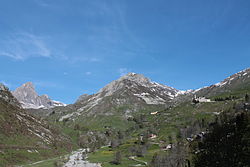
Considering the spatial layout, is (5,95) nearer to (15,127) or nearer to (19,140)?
(15,127)

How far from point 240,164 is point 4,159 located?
9219 centimetres

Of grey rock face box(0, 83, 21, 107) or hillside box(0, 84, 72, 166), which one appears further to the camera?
grey rock face box(0, 83, 21, 107)

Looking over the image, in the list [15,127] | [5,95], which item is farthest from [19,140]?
[5,95]

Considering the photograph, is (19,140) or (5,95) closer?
(19,140)

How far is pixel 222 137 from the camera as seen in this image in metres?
74.6

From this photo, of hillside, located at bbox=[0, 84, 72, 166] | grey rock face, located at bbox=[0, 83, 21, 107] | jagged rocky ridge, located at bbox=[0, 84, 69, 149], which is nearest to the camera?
hillside, located at bbox=[0, 84, 72, 166]

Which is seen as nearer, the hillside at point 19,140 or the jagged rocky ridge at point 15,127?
the hillside at point 19,140

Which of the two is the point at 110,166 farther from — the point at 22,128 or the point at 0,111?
the point at 0,111

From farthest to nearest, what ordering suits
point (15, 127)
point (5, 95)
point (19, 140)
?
1. point (5, 95)
2. point (15, 127)
3. point (19, 140)

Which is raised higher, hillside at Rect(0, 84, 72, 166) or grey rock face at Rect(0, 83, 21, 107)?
grey rock face at Rect(0, 83, 21, 107)

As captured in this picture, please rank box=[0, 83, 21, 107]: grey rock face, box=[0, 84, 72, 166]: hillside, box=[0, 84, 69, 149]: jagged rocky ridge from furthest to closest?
box=[0, 83, 21, 107]: grey rock face → box=[0, 84, 69, 149]: jagged rocky ridge → box=[0, 84, 72, 166]: hillside

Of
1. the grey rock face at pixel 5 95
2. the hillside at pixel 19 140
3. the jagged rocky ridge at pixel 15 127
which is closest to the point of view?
the hillside at pixel 19 140

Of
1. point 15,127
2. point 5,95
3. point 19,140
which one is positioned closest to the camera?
point 19,140

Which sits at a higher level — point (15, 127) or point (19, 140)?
point (15, 127)
